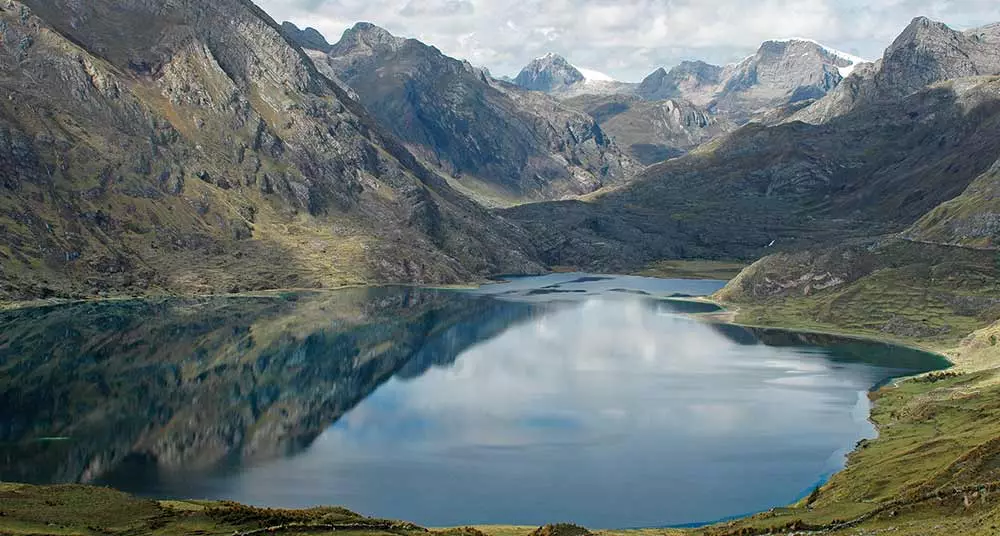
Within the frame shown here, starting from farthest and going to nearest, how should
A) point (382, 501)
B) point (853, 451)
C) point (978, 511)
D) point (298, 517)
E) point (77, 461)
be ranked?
point (853, 451), point (77, 461), point (382, 501), point (298, 517), point (978, 511)

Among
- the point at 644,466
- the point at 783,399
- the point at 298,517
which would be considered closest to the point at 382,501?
the point at 298,517

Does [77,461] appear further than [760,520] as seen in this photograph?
Yes

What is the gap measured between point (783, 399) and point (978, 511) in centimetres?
11819

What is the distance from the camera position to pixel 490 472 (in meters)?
140

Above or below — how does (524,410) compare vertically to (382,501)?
above

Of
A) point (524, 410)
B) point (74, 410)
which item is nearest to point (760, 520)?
point (524, 410)

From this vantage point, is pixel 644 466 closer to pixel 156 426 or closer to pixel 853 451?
pixel 853 451

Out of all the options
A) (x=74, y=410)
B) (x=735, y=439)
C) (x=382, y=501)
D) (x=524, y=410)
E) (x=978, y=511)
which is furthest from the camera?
(x=524, y=410)

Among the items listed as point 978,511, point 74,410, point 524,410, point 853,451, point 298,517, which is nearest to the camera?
point 978,511

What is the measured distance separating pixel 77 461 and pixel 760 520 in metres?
94.1

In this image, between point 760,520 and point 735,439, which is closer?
point 760,520

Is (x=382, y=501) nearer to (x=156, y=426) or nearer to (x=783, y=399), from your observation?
(x=156, y=426)

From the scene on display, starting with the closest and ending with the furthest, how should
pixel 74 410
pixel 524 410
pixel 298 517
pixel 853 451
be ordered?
pixel 298 517
pixel 853 451
pixel 74 410
pixel 524 410

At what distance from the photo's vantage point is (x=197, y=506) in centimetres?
10600
